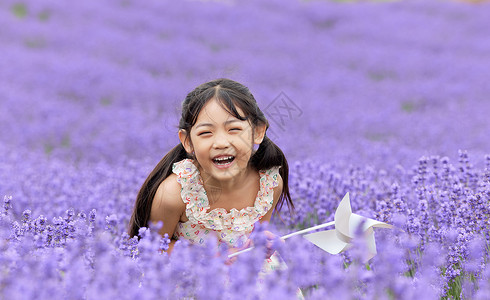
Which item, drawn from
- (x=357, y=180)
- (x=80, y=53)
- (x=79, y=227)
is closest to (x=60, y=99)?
(x=80, y=53)

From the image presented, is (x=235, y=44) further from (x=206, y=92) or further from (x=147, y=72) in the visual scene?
(x=206, y=92)

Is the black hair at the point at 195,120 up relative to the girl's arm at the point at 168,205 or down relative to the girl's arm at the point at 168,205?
up

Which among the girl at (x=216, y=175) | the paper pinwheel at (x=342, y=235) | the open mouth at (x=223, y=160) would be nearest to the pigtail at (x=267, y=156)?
the girl at (x=216, y=175)

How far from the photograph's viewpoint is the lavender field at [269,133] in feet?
4.61

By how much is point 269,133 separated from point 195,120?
281 cm

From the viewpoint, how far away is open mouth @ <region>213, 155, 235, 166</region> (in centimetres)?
214

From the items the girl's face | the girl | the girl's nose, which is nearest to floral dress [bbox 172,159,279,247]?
the girl

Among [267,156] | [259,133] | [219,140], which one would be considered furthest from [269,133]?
[219,140]

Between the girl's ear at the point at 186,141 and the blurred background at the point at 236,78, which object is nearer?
Answer: the girl's ear at the point at 186,141

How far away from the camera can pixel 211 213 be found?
2311mm

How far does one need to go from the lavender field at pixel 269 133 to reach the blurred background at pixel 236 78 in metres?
0.03

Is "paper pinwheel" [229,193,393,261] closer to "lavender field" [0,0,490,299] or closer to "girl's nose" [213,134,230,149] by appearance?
"lavender field" [0,0,490,299]

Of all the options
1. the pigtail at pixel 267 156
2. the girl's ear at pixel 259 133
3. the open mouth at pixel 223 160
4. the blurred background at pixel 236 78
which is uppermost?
the girl's ear at pixel 259 133

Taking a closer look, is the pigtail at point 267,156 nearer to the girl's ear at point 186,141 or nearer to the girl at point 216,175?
the girl at point 216,175
